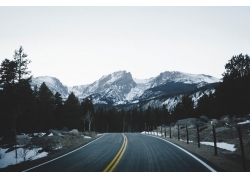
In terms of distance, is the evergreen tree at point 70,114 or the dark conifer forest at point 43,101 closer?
the dark conifer forest at point 43,101

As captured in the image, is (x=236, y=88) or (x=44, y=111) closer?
(x=236, y=88)

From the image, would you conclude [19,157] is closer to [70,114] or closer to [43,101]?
[43,101]

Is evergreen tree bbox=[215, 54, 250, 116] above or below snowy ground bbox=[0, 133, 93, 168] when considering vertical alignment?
above

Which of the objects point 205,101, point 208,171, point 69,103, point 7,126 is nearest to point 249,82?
point 205,101

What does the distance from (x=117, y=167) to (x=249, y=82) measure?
33052 millimetres

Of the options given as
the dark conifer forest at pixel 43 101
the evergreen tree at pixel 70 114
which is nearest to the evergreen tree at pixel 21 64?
the dark conifer forest at pixel 43 101

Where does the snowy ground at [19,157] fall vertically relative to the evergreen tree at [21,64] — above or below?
below

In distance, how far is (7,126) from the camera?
25.1m

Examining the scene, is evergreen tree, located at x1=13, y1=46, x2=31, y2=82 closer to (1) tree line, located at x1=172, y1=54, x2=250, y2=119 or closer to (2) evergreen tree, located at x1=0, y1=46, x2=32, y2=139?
(2) evergreen tree, located at x1=0, y1=46, x2=32, y2=139

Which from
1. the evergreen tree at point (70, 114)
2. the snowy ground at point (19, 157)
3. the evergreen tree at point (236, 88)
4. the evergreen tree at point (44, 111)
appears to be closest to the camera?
the snowy ground at point (19, 157)

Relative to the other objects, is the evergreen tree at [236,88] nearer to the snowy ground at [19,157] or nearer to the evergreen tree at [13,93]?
the snowy ground at [19,157]

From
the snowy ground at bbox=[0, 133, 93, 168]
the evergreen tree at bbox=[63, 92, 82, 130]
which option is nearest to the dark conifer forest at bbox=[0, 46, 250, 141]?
the evergreen tree at bbox=[63, 92, 82, 130]

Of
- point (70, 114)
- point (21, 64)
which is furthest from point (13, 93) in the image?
point (70, 114)

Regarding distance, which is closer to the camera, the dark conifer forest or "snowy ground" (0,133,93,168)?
"snowy ground" (0,133,93,168)
